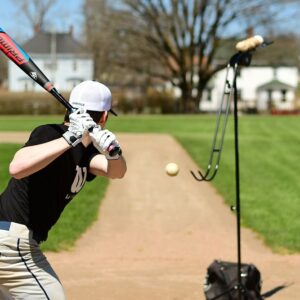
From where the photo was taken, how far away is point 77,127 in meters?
3.64

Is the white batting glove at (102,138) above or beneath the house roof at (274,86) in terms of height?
beneath

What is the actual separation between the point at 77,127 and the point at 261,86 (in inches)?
2729

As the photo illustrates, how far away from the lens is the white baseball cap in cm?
392

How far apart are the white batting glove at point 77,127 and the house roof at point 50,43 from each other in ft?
233

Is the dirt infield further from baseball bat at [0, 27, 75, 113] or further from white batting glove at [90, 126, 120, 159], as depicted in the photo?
white batting glove at [90, 126, 120, 159]

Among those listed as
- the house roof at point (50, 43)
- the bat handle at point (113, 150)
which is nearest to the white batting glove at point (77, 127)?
the bat handle at point (113, 150)

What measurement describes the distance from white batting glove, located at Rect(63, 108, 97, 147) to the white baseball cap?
19 centimetres

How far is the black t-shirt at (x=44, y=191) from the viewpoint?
385 cm

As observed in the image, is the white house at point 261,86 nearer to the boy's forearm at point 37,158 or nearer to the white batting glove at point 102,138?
the white batting glove at point 102,138

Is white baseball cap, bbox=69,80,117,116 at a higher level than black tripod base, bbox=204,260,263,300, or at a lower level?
higher

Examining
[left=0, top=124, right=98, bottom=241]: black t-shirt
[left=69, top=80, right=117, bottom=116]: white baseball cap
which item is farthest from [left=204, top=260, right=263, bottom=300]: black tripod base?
[left=69, top=80, right=117, bottom=116]: white baseball cap

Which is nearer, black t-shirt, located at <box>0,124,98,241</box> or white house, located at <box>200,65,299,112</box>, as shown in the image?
black t-shirt, located at <box>0,124,98,241</box>

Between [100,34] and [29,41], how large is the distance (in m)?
26.4


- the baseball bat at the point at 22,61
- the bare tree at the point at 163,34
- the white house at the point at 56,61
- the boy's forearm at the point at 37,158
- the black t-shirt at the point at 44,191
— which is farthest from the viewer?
the white house at the point at 56,61
